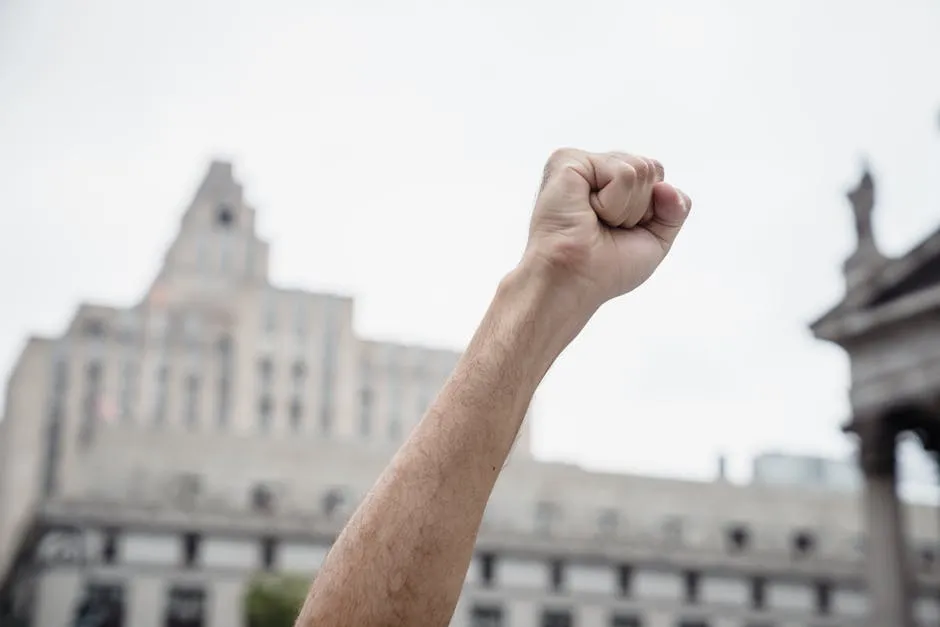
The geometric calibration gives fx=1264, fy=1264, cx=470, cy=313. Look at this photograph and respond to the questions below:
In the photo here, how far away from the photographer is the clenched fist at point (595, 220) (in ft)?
8.12

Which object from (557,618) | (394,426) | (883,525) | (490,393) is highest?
(394,426)

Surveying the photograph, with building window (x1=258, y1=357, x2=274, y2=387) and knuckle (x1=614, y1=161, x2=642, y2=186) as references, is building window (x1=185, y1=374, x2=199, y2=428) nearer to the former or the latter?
building window (x1=258, y1=357, x2=274, y2=387)

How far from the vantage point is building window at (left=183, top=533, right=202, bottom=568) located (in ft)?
191

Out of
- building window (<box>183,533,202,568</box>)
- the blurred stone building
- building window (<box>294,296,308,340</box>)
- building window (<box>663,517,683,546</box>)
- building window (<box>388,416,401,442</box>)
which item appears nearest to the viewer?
the blurred stone building

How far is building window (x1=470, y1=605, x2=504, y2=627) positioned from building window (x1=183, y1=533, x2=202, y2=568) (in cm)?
1328

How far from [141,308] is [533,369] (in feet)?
332

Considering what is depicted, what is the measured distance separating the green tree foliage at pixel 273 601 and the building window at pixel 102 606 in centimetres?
732

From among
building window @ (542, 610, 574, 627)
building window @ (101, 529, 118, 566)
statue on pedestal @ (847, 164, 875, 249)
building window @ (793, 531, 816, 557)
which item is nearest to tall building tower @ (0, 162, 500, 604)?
building window @ (793, 531, 816, 557)

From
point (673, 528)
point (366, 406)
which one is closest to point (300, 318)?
point (366, 406)

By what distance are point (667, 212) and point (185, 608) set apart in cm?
5748

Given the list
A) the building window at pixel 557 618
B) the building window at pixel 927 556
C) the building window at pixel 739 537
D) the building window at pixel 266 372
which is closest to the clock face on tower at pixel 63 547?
the building window at pixel 557 618

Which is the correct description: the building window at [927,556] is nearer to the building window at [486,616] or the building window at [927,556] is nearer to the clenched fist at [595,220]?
the building window at [486,616]

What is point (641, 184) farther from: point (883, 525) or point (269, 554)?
point (269, 554)

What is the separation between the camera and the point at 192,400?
95.9 metres
